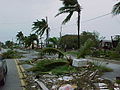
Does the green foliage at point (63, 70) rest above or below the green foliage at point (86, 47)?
below

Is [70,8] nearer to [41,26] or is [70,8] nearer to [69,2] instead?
[69,2]

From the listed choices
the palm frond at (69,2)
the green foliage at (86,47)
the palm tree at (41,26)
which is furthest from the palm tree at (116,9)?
the palm tree at (41,26)

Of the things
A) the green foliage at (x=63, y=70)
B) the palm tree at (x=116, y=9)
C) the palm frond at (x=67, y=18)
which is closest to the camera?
the green foliage at (x=63, y=70)

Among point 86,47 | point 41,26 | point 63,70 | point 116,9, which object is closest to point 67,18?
point 116,9

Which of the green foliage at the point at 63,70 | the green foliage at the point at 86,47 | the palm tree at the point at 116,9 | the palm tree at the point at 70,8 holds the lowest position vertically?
the green foliage at the point at 63,70

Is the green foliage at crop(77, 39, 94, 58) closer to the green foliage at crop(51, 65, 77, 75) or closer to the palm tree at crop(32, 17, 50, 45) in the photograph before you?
the green foliage at crop(51, 65, 77, 75)

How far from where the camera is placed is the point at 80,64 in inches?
797

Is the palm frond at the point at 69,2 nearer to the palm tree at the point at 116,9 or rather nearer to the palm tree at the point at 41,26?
the palm tree at the point at 116,9

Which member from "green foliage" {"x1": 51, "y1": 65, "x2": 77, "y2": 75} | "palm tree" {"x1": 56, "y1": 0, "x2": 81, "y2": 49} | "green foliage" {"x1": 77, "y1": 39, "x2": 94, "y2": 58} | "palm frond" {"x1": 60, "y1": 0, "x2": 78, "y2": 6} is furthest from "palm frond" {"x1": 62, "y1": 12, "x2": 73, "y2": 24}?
"green foliage" {"x1": 51, "y1": 65, "x2": 77, "y2": 75}

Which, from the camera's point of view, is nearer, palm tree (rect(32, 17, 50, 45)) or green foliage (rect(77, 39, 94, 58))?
green foliage (rect(77, 39, 94, 58))

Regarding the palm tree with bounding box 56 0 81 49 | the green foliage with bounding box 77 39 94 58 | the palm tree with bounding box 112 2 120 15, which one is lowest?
the green foliage with bounding box 77 39 94 58

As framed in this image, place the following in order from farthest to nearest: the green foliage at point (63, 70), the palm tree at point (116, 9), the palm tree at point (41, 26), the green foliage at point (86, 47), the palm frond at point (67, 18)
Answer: the palm tree at point (41, 26), the palm frond at point (67, 18), the palm tree at point (116, 9), the green foliage at point (86, 47), the green foliage at point (63, 70)

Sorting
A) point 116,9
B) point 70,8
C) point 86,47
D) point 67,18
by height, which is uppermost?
point 70,8

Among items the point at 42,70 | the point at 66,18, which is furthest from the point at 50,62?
the point at 66,18
